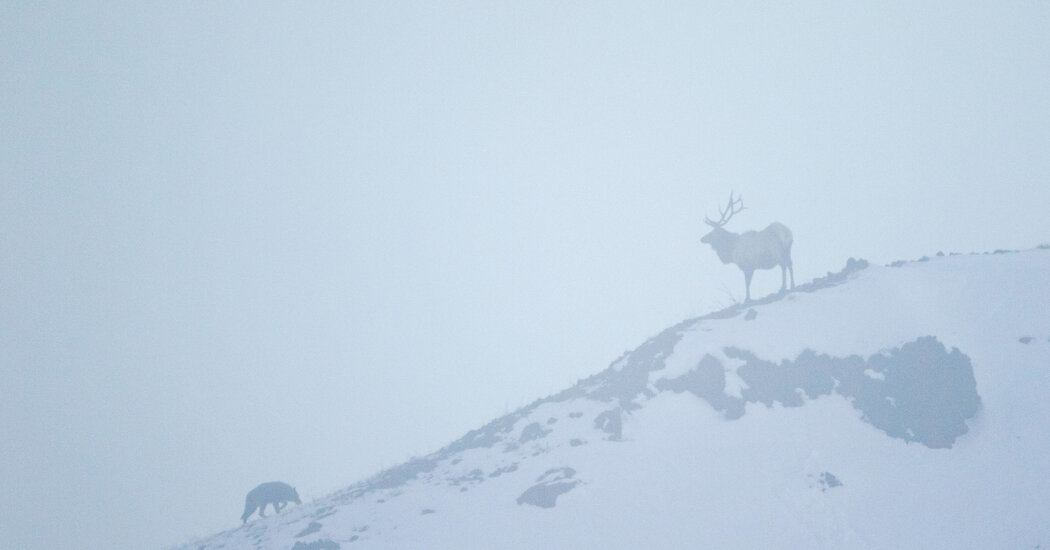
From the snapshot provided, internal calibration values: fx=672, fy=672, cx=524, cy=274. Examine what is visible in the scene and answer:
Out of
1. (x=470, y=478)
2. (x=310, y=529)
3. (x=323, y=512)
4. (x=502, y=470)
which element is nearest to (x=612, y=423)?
(x=502, y=470)

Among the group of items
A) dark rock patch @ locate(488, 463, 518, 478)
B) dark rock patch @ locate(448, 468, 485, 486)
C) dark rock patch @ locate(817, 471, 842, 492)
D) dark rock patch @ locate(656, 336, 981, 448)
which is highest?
dark rock patch @ locate(448, 468, 485, 486)

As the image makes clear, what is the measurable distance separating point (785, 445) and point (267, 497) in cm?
2191

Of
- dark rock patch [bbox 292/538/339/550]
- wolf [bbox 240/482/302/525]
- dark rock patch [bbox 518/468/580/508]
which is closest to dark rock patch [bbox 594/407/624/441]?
dark rock patch [bbox 518/468/580/508]

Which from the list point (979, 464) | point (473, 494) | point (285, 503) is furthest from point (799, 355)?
point (285, 503)

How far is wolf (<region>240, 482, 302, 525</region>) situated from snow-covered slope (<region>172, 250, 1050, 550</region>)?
5.42 metres

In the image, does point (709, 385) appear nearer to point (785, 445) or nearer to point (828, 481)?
point (785, 445)

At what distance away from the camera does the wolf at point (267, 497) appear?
96.3 ft

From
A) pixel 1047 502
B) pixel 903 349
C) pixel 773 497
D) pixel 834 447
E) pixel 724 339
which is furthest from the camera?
pixel 724 339

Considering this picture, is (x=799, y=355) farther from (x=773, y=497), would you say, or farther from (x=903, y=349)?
(x=773, y=497)

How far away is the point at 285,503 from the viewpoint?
30.0 meters

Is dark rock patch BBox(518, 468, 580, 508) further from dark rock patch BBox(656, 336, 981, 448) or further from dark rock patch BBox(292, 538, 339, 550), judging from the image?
dark rock patch BBox(656, 336, 981, 448)

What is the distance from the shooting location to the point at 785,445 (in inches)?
822

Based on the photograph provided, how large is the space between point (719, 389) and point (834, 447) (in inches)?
163

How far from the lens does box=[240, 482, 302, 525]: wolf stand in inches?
1155
